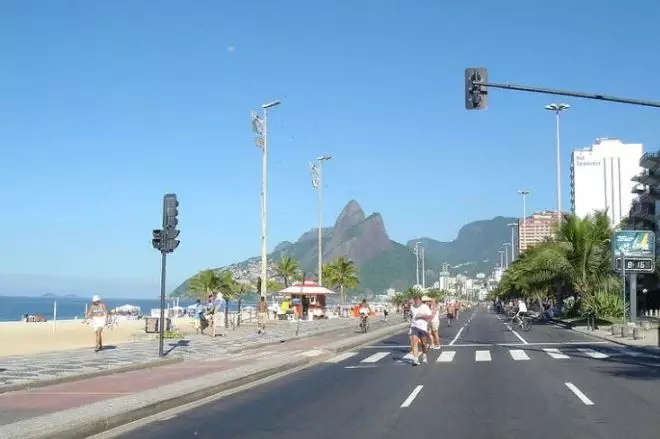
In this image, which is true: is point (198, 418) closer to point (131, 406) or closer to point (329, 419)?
point (131, 406)

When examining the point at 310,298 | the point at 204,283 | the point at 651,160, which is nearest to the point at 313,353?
the point at 204,283

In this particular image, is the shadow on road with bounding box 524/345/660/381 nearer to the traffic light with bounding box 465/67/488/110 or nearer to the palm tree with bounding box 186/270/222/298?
the traffic light with bounding box 465/67/488/110

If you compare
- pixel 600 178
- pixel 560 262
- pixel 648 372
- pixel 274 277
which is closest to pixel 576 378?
pixel 648 372

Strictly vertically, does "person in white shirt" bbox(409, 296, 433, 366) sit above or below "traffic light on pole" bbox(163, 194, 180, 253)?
below

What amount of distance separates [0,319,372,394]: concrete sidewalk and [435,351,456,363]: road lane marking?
6.68 metres

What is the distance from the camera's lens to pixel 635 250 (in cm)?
4322

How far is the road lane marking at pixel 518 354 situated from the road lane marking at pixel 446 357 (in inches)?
71.7

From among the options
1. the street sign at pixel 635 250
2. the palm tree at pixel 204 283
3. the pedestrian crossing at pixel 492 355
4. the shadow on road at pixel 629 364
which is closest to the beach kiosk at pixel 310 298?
the palm tree at pixel 204 283

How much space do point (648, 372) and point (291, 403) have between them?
9363 millimetres

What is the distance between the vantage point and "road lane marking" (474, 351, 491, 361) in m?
23.1

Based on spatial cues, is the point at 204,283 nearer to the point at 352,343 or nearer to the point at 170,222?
the point at 352,343

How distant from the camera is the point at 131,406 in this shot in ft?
41.4

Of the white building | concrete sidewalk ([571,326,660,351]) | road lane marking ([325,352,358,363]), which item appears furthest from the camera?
the white building

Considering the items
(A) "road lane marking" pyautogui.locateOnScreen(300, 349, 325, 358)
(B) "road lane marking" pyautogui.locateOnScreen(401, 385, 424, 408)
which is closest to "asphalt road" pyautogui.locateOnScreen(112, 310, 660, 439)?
(B) "road lane marking" pyautogui.locateOnScreen(401, 385, 424, 408)
